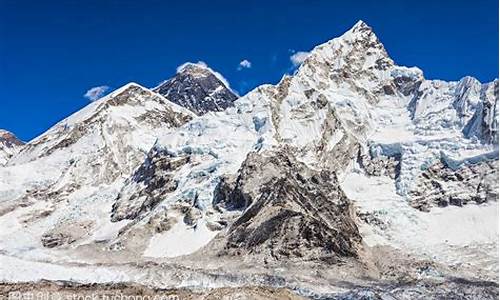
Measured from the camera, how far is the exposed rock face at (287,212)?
145 meters

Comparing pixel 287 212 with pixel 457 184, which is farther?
pixel 457 184

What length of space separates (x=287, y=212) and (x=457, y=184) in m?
63.8

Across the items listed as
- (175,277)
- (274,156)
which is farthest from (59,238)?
(175,277)

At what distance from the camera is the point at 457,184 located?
192625 millimetres

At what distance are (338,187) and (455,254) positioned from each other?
134ft

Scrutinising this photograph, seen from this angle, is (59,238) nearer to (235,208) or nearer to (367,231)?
(235,208)

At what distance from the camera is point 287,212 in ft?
500

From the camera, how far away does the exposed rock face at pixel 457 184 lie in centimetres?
18612

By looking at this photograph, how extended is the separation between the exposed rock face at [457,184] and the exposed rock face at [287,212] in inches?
943

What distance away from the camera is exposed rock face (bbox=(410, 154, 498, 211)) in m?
186

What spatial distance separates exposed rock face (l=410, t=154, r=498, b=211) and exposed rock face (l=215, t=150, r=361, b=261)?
2395cm

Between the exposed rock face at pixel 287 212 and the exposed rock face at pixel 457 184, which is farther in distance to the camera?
the exposed rock face at pixel 457 184

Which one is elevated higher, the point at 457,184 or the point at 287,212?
the point at 457,184

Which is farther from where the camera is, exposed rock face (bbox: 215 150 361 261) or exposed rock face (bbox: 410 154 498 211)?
exposed rock face (bbox: 410 154 498 211)
